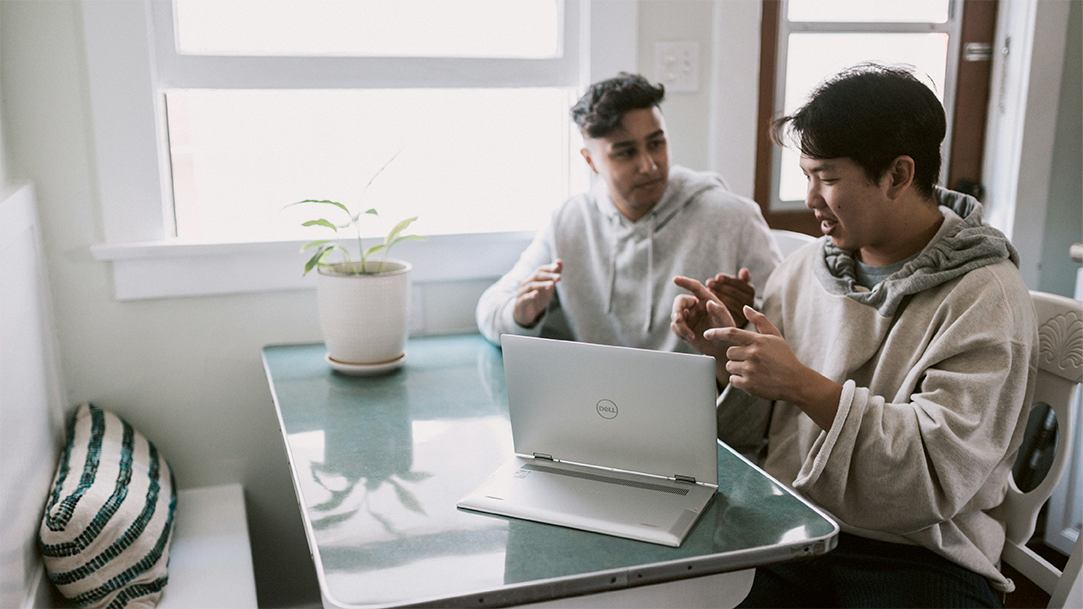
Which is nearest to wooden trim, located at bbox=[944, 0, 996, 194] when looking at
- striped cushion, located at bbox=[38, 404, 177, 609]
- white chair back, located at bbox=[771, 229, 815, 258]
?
white chair back, located at bbox=[771, 229, 815, 258]

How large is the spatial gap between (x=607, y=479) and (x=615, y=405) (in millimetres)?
115

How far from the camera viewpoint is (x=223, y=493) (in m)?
2.00

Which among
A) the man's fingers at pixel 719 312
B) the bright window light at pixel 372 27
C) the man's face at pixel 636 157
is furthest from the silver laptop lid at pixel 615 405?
the bright window light at pixel 372 27

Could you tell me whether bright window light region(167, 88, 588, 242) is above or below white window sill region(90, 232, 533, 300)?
above

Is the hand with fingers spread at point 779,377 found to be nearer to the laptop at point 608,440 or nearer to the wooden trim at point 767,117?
the laptop at point 608,440

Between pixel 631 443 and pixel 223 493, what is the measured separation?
1.20 m

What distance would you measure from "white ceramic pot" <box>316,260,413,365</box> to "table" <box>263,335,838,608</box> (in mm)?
193

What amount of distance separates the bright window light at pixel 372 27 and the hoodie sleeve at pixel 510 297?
18.6 inches

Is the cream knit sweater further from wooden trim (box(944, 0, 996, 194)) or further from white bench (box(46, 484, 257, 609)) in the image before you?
wooden trim (box(944, 0, 996, 194))

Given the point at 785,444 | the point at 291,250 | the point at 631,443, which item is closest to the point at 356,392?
the point at 291,250

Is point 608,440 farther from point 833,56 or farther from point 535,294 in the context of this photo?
point 833,56

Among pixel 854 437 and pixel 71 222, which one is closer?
pixel 854 437

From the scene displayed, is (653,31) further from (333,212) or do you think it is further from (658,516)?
(658,516)

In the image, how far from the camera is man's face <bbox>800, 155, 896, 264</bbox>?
1331 millimetres
